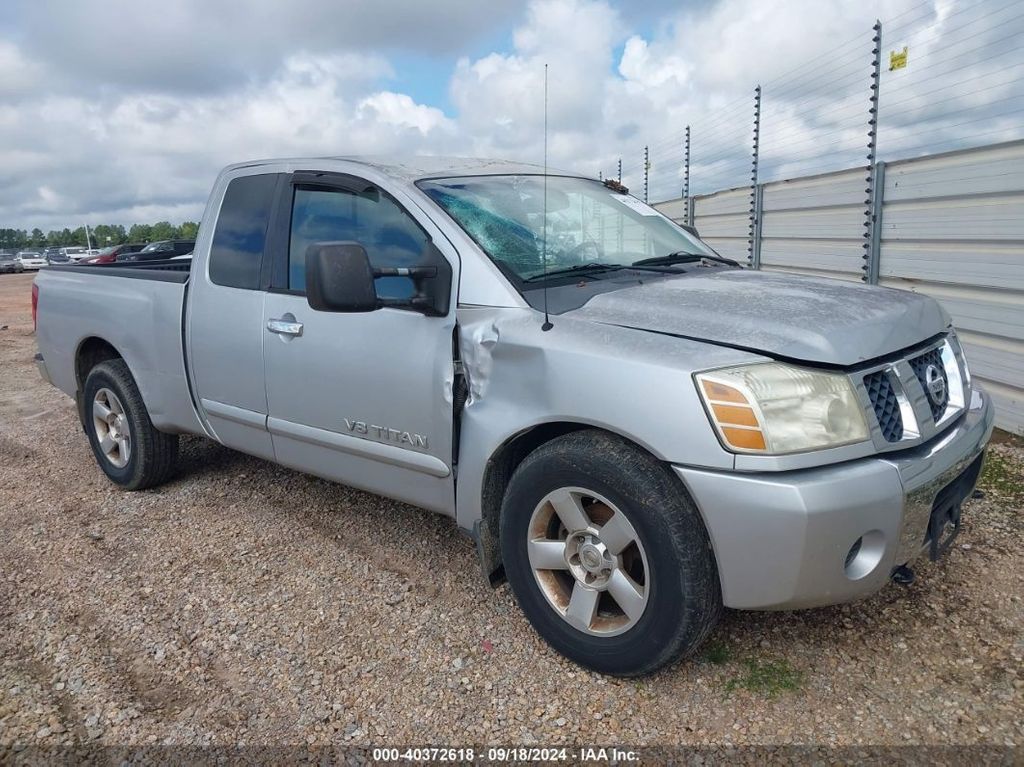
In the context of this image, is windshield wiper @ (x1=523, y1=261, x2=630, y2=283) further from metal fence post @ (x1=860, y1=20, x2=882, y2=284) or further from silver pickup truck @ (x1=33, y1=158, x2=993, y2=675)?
metal fence post @ (x1=860, y1=20, x2=882, y2=284)

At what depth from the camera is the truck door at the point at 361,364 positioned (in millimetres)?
2809

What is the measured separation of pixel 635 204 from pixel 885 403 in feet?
6.57

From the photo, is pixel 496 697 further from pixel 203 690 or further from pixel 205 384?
pixel 205 384

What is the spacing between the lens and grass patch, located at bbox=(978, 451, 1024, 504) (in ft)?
12.8

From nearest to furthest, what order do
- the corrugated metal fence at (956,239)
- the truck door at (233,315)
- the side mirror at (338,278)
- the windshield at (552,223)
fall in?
the side mirror at (338,278)
the windshield at (552,223)
the truck door at (233,315)
the corrugated metal fence at (956,239)

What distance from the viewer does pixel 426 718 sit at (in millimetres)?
2371

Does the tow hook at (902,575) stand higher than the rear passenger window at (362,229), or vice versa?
the rear passenger window at (362,229)

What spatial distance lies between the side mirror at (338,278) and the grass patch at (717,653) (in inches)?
67.1

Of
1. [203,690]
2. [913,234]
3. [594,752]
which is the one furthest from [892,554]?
[913,234]

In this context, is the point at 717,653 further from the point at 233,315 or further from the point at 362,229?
the point at 233,315

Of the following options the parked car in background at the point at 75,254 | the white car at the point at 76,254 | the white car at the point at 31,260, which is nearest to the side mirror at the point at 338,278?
the white car at the point at 76,254

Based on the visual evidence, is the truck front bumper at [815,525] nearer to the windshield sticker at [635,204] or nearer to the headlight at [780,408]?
the headlight at [780,408]

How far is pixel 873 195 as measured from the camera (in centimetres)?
604

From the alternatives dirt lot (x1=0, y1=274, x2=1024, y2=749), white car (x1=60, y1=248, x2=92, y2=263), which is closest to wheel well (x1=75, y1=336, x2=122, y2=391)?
dirt lot (x1=0, y1=274, x2=1024, y2=749)
